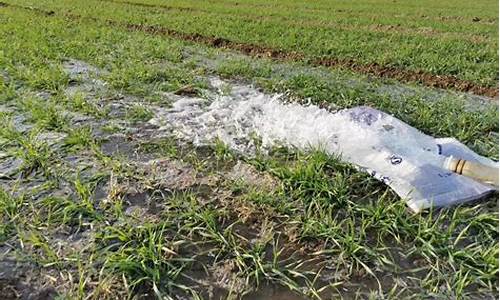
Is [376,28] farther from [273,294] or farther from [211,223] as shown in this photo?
[273,294]

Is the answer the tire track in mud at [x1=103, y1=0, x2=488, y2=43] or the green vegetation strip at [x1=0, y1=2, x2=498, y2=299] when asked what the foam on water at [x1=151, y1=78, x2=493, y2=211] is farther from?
the tire track in mud at [x1=103, y1=0, x2=488, y2=43]

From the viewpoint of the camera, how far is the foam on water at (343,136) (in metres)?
Result: 3.35

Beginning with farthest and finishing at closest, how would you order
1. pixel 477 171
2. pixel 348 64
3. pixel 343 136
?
1. pixel 348 64
2. pixel 343 136
3. pixel 477 171

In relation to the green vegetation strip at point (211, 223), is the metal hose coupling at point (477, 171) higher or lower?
higher

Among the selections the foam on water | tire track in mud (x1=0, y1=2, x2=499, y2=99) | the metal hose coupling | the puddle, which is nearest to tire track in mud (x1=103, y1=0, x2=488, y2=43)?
tire track in mud (x1=0, y1=2, x2=499, y2=99)

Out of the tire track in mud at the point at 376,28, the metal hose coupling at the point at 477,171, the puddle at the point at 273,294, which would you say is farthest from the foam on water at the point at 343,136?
the tire track in mud at the point at 376,28

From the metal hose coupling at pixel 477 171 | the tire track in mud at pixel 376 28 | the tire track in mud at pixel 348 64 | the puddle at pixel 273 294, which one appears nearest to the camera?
the puddle at pixel 273 294

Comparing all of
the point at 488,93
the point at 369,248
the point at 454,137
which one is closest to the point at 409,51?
the point at 488,93

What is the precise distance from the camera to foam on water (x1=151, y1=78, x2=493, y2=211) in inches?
132

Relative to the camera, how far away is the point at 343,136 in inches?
167

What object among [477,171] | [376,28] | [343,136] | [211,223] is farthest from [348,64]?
[376,28]

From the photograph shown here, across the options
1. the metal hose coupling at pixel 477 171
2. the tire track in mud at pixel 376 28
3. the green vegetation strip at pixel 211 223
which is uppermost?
the metal hose coupling at pixel 477 171

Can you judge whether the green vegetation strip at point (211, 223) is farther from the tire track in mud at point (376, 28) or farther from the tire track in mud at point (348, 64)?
the tire track in mud at point (376, 28)

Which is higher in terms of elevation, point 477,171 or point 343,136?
point 477,171
